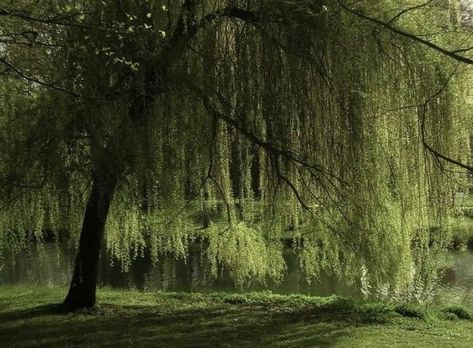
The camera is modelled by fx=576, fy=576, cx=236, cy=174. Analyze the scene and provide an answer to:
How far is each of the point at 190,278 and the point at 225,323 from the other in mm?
8145

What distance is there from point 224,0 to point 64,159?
2881 millimetres

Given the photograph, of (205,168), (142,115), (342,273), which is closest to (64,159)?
(142,115)

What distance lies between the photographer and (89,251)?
8.64 m

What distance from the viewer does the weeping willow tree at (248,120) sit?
21.9 feet

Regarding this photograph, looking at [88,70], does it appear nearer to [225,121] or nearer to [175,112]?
[175,112]

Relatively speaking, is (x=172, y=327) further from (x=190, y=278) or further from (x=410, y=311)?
(x=190, y=278)

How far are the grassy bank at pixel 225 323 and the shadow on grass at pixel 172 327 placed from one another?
13 mm

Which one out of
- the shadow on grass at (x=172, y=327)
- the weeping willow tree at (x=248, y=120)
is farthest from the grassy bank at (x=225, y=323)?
the weeping willow tree at (x=248, y=120)

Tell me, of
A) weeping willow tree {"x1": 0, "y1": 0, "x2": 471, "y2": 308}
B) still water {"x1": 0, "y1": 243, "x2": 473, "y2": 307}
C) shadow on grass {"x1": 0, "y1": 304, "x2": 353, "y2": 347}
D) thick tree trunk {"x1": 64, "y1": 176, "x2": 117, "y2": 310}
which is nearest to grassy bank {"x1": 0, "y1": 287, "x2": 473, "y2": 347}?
shadow on grass {"x1": 0, "y1": 304, "x2": 353, "y2": 347}

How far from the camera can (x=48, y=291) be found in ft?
37.7

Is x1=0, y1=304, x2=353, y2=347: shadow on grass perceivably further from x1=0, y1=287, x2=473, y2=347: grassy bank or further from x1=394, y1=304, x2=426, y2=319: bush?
x1=394, y1=304, x2=426, y2=319: bush

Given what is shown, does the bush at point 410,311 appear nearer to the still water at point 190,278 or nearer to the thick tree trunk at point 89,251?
the still water at point 190,278

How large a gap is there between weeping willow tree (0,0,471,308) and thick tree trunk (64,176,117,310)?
10 cm

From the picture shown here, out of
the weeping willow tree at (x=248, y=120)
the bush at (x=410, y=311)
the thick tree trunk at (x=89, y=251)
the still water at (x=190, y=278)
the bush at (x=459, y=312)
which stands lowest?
the bush at (x=459, y=312)
